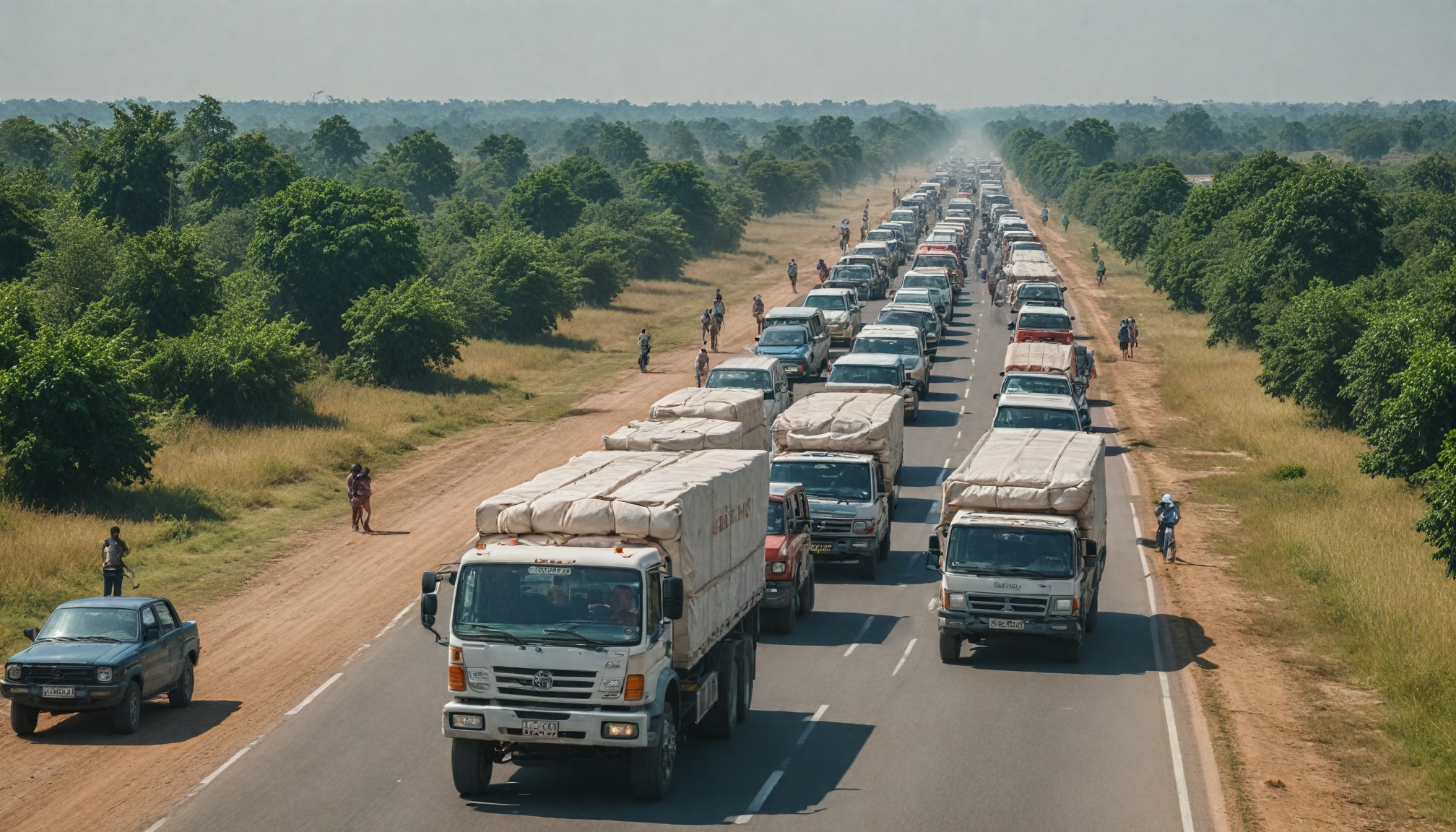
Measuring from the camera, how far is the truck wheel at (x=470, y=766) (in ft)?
51.8

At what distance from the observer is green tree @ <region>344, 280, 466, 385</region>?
4959cm

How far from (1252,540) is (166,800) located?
906 inches

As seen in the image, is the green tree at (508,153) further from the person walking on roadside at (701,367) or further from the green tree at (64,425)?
the green tree at (64,425)

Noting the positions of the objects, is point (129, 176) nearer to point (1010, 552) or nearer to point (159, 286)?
point (159, 286)

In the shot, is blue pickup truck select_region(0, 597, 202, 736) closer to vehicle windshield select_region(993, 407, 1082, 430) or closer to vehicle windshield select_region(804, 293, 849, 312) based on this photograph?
vehicle windshield select_region(993, 407, 1082, 430)

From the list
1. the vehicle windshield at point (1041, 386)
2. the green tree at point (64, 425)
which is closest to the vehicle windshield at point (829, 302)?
the vehicle windshield at point (1041, 386)

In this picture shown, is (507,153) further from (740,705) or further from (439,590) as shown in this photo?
(740,705)

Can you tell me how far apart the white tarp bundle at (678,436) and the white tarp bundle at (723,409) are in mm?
1303

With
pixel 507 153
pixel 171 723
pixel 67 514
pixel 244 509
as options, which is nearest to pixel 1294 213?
pixel 244 509

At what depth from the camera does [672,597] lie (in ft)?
49.8

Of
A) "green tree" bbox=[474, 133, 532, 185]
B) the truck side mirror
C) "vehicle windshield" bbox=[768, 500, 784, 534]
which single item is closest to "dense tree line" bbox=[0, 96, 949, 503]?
"vehicle windshield" bbox=[768, 500, 784, 534]

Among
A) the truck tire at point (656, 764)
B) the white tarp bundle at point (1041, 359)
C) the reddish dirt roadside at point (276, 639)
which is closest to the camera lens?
the truck tire at point (656, 764)

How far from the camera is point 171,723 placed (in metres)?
19.8

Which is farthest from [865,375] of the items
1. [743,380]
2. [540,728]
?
[540,728]
